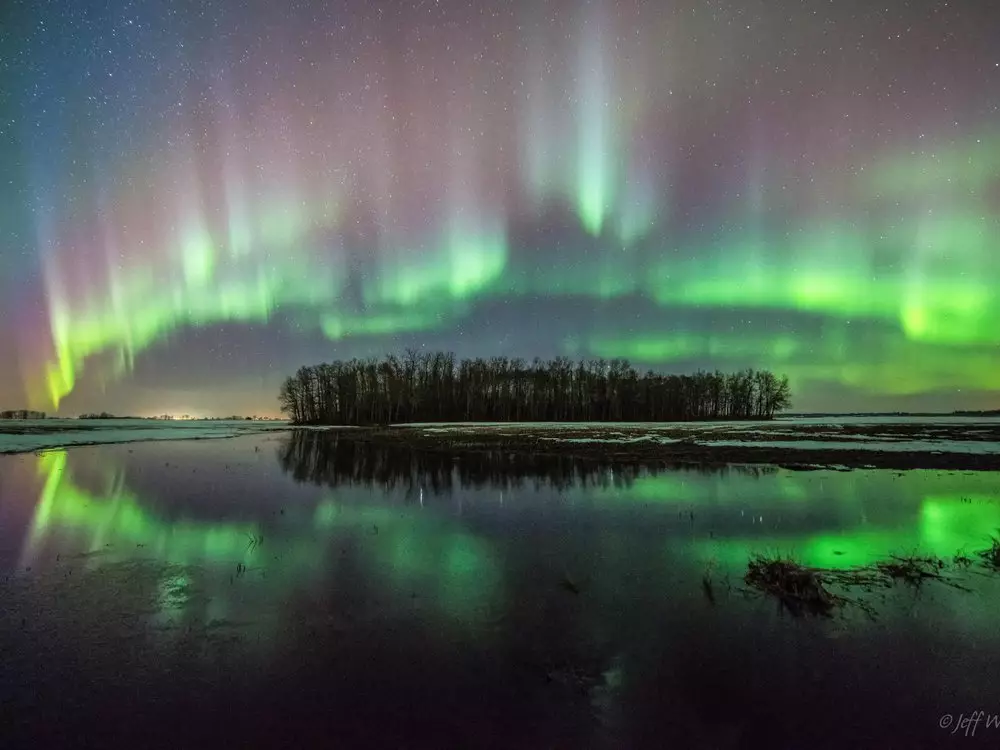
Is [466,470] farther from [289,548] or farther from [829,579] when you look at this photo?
[829,579]

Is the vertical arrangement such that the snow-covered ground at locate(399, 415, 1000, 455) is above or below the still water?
below

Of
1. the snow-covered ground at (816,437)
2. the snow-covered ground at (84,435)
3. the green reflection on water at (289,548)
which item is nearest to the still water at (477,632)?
the green reflection on water at (289,548)

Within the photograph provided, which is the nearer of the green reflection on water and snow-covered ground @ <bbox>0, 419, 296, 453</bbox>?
the green reflection on water

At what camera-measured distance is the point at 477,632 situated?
8586 millimetres

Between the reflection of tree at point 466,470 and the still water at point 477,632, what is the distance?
7.27 m

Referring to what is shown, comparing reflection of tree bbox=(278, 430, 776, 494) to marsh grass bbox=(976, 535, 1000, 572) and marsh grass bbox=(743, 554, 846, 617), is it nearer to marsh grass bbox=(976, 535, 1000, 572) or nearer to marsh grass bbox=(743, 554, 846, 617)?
marsh grass bbox=(743, 554, 846, 617)

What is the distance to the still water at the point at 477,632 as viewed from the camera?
618 centimetres

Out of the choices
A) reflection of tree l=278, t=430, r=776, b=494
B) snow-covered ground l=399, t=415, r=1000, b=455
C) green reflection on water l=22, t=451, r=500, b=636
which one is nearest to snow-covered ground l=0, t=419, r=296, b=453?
reflection of tree l=278, t=430, r=776, b=494

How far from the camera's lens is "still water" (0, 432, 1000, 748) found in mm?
6176

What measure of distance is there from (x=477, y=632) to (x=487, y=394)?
125 meters

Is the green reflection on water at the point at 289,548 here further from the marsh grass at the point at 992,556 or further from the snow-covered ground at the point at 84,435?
the snow-covered ground at the point at 84,435

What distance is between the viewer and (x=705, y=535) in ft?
48.1

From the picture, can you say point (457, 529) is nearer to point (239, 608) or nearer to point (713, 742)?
point (239, 608)

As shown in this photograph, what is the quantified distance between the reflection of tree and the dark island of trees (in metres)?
90.1
